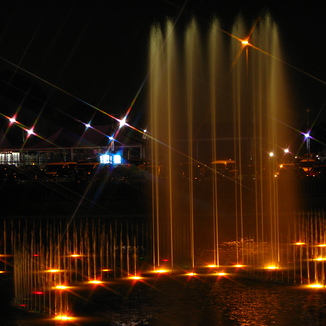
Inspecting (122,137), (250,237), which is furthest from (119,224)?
(122,137)

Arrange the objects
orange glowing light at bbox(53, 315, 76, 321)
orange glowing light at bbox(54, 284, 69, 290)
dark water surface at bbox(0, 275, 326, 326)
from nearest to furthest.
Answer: dark water surface at bbox(0, 275, 326, 326) → orange glowing light at bbox(53, 315, 76, 321) → orange glowing light at bbox(54, 284, 69, 290)

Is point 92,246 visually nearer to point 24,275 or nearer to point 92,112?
point 24,275

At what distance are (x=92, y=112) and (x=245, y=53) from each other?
78.8 metres

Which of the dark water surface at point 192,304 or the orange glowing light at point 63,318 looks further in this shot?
the orange glowing light at point 63,318

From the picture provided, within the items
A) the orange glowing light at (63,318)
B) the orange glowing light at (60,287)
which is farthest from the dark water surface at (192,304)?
the orange glowing light at (60,287)

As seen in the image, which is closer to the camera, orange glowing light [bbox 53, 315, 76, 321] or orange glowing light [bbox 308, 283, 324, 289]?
orange glowing light [bbox 53, 315, 76, 321]

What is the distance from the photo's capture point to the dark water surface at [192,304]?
24.0ft

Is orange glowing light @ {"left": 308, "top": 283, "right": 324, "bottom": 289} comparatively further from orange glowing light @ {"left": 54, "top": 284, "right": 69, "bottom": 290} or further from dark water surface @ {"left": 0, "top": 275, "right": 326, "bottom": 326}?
orange glowing light @ {"left": 54, "top": 284, "right": 69, "bottom": 290}

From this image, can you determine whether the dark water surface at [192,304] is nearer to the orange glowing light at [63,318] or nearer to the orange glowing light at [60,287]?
the orange glowing light at [63,318]

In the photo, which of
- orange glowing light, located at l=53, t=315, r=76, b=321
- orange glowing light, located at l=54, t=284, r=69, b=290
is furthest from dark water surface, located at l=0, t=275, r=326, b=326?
orange glowing light, located at l=54, t=284, r=69, b=290

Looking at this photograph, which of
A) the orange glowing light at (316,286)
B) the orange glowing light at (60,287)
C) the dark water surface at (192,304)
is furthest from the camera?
the orange glowing light at (60,287)

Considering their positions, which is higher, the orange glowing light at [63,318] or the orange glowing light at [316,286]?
the orange glowing light at [316,286]

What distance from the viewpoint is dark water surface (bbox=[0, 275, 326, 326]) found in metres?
7.32

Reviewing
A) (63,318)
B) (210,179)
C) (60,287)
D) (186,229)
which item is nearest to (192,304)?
(63,318)
